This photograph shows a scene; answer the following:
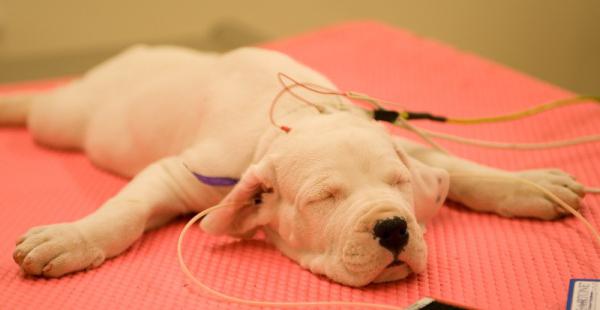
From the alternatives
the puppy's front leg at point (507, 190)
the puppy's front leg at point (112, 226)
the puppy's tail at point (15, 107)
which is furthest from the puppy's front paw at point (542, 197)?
the puppy's tail at point (15, 107)

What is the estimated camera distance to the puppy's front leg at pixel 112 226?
53.3 inches

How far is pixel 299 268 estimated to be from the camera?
1366 mm

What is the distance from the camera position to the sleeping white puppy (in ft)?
4.11

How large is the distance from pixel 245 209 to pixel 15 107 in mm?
1287

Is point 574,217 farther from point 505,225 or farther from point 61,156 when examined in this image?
point 61,156

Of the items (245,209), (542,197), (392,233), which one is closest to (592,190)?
(542,197)

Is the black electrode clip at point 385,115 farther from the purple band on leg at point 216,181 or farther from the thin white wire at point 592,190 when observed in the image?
the thin white wire at point 592,190

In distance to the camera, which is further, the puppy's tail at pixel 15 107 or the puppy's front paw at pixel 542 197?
the puppy's tail at pixel 15 107

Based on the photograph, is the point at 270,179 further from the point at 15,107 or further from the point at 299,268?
the point at 15,107

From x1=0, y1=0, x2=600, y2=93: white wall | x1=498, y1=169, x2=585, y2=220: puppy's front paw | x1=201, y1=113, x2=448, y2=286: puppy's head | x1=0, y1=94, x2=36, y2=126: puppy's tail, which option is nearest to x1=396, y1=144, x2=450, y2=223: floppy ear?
x1=201, y1=113, x2=448, y2=286: puppy's head

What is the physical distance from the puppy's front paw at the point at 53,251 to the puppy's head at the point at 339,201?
238 mm

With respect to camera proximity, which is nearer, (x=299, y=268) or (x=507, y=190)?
(x=299, y=268)

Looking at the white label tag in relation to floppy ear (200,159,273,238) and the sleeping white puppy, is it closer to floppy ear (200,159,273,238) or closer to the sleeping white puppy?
the sleeping white puppy

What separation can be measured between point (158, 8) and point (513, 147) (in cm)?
258
